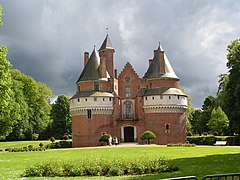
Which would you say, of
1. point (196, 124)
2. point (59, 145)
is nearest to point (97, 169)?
point (59, 145)

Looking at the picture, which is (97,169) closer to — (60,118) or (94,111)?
(94,111)

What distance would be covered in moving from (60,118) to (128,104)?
23.8m

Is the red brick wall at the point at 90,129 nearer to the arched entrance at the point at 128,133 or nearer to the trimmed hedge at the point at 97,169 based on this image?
the arched entrance at the point at 128,133

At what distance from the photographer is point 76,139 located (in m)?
53.2

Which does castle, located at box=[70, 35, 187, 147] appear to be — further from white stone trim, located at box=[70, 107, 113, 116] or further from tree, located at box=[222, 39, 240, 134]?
tree, located at box=[222, 39, 240, 134]

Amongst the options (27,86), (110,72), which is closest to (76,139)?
(110,72)

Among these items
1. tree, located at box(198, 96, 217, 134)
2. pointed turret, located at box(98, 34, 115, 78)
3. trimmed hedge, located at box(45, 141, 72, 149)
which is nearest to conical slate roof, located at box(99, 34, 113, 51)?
pointed turret, located at box(98, 34, 115, 78)

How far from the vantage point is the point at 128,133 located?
53812mm

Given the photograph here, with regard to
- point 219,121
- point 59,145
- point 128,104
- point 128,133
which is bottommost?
point 59,145

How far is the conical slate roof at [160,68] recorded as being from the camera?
5416 cm

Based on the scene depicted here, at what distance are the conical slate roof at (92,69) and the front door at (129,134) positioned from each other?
28.4ft

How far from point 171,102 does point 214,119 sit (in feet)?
39.5

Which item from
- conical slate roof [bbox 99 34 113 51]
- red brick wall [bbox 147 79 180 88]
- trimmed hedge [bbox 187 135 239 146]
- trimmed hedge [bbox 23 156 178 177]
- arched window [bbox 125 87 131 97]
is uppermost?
conical slate roof [bbox 99 34 113 51]

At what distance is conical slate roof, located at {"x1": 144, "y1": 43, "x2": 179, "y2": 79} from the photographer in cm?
5416
